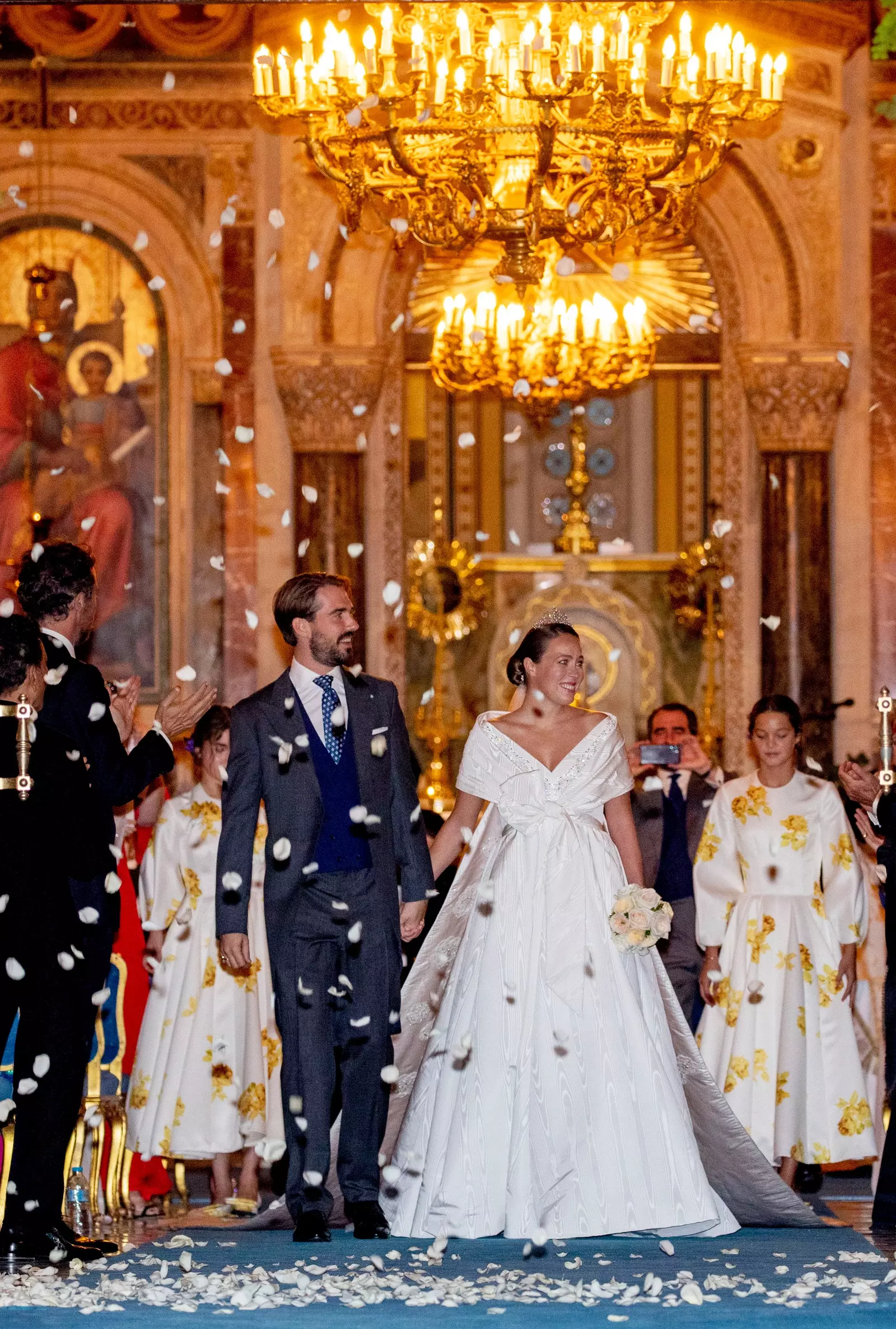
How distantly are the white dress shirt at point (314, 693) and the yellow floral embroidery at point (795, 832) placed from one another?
219 cm

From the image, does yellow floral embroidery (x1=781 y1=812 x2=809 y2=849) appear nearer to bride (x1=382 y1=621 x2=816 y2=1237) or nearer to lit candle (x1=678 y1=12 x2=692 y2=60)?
bride (x1=382 y1=621 x2=816 y2=1237)

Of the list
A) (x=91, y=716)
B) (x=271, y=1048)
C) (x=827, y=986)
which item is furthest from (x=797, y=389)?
(x=91, y=716)

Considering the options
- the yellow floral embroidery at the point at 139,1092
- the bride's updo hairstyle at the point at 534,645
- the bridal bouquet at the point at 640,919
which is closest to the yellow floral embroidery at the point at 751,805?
the bride's updo hairstyle at the point at 534,645

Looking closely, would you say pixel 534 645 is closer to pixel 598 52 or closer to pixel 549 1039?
pixel 549 1039

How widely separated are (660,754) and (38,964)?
3.35m

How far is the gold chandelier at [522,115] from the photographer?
908 centimetres

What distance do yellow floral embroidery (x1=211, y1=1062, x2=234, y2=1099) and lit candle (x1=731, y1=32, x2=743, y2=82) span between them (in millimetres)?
4938

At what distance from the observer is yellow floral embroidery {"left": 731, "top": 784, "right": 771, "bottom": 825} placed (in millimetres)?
7895

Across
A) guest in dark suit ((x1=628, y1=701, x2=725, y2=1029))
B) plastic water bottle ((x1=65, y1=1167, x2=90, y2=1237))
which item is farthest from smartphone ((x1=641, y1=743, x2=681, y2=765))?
plastic water bottle ((x1=65, y1=1167, x2=90, y2=1237))

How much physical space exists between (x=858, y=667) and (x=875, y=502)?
104cm

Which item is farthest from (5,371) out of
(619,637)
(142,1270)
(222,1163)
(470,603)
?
(142,1270)

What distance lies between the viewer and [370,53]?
348 inches

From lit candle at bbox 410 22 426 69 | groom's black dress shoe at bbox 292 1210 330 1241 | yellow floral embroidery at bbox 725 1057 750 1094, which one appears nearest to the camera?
groom's black dress shoe at bbox 292 1210 330 1241

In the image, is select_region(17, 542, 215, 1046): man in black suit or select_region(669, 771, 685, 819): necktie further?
select_region(669, 771, 685, 819): necktie
